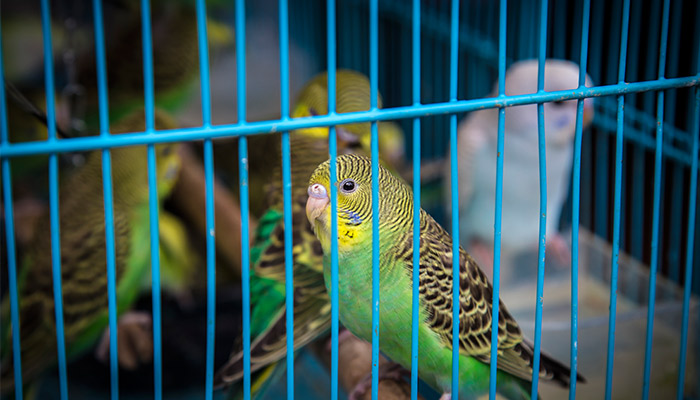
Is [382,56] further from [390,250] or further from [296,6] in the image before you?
[390,250]

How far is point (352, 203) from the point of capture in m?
0.82

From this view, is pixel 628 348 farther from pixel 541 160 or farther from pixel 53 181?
pixel 53 181

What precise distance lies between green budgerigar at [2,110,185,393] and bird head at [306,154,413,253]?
0.77 metres

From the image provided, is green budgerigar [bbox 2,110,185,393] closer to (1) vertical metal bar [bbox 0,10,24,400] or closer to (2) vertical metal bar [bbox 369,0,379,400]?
(1) vertical metal bar [bbox 0,10,24,400]

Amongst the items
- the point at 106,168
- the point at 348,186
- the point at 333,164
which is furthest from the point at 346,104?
the point at 106,168

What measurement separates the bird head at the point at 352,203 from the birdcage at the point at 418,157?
41 millimetres

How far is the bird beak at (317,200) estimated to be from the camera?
79 centimetres

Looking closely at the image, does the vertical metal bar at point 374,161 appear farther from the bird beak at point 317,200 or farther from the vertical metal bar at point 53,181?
the vertical metal bar at point 53,181

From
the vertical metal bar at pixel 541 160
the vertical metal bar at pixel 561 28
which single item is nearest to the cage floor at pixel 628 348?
the vertical metal bar at pixel 541 160

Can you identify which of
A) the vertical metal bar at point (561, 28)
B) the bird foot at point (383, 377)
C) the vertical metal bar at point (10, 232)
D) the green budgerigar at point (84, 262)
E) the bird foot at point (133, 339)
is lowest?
the bird foot at point (133, 339)

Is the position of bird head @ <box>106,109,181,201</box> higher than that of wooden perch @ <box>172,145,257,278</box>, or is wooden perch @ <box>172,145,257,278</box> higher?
bird head @ <box>106,109,181,201</box>

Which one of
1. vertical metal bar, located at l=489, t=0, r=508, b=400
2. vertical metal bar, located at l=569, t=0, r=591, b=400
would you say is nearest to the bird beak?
vertical metal bar, located at l=489, t=0, r=508, b=400

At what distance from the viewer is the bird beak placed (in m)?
0.79

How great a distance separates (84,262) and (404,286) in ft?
2.87
